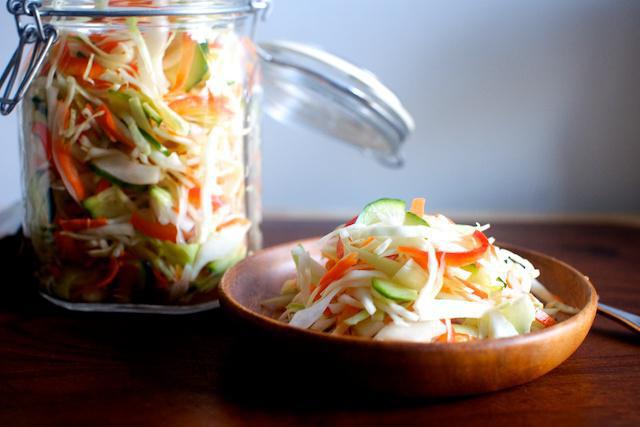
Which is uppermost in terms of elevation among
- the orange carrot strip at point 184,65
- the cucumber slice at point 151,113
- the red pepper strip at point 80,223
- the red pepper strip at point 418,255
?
the orange carrot strip at point 184,65

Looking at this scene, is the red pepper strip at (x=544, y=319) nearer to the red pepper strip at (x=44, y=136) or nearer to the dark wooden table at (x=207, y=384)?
the dark wooden table at (x=207, y=384)

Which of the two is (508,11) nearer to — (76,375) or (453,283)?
(453,283)

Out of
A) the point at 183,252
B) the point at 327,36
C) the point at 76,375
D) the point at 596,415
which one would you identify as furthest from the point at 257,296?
the point at 327,36

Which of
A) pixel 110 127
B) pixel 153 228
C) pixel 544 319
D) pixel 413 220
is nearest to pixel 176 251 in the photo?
pixel 153 228

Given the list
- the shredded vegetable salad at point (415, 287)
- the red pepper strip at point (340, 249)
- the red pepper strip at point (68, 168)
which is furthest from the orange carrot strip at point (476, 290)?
the red pepper strip at point (68, 168)

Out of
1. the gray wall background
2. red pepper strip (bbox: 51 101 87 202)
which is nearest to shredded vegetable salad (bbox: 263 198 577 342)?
red pepper strip (bbox: 51 101 87 202)

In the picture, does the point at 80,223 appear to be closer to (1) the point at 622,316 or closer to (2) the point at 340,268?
(2) the point at 340,268

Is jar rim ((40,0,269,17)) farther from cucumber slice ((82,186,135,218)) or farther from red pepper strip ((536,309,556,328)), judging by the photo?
red pepper strip ((536,309,556,328))

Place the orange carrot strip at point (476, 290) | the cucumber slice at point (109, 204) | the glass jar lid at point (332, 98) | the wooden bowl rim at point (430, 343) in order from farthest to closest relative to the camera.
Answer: the glass jar lid at point (332, 98)
the cucumber slice at point (109, 204)
the orange carrot strip at point (476, 290)
the wooden bowl rim at point (430, 343)
